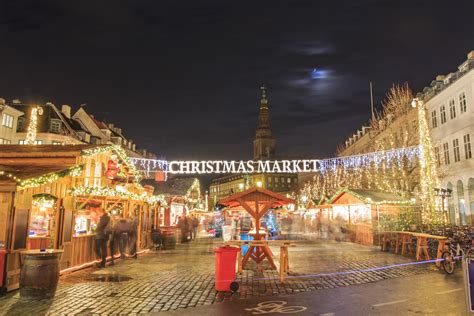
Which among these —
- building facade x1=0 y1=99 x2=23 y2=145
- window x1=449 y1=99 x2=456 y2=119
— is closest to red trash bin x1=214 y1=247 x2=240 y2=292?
window x1=449 y1=99 x2=456 y2=119

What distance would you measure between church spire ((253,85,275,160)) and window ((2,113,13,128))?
324ft

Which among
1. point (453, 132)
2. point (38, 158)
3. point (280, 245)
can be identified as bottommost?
point (280, 245)

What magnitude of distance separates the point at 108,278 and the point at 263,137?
122267 millimetres

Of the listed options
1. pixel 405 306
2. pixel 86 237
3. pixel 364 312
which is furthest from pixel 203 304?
pixel 86 237

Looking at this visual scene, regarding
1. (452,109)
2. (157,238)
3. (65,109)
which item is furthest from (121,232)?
(65,109)

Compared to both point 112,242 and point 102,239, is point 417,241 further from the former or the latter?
point 102,239

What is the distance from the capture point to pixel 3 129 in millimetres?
35594

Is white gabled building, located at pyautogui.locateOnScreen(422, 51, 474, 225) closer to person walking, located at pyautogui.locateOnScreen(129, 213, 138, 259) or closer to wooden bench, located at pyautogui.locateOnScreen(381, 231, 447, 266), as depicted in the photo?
wooden bench, located at pyautogui.locateOnScreen(381, 231, 447, 266)

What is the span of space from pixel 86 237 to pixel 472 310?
39.8 ft

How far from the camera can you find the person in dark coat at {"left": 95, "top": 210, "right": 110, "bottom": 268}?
13.4 meters

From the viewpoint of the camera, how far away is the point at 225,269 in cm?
933

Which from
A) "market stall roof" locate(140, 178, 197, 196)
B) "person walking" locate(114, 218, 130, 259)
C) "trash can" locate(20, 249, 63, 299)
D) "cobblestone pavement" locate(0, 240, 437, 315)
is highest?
"market stall roof" locate(140, 178, 197, 196)

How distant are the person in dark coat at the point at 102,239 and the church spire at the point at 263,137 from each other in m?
118

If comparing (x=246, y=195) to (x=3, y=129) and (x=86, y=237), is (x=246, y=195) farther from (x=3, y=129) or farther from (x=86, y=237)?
(x=3, y=129)
